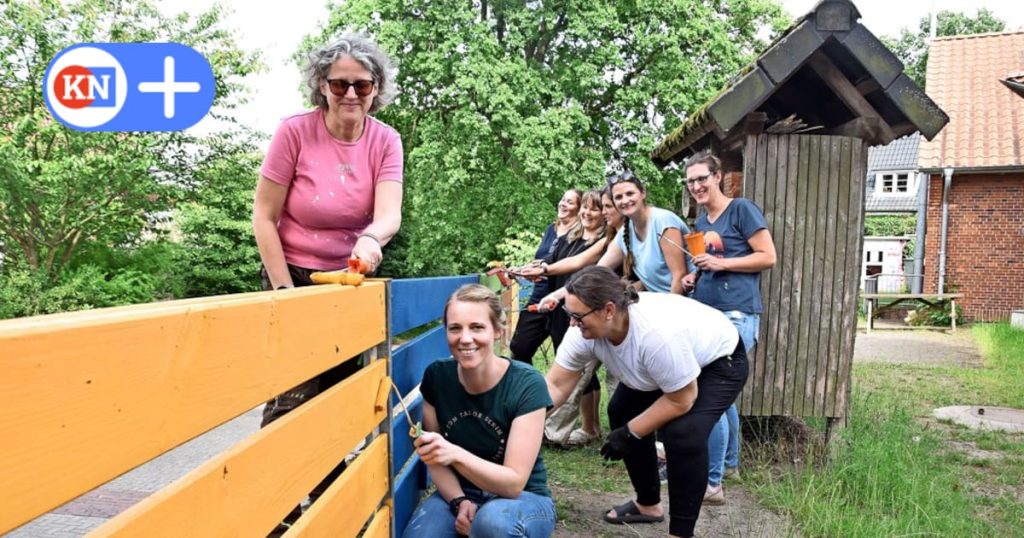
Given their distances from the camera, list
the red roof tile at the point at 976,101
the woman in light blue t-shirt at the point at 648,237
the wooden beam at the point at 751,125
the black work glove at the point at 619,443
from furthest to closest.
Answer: the red roof tile at the point at 976,101, the wooden beam at the point at 751,125, the woman in light blue t-shirt at the point at 648,237, the black work glove at the point at 619,443

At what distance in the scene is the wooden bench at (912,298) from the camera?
15020 mm

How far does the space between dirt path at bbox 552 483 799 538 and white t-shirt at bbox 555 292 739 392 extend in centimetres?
83

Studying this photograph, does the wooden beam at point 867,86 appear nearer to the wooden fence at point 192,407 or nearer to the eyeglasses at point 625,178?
the eyeglasses at point 625,178

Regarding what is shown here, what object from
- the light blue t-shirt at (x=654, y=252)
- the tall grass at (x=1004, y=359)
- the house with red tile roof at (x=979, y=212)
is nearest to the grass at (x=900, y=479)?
the light blue t-shirt at (x=654, y=252)

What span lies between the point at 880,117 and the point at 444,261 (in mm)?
14704

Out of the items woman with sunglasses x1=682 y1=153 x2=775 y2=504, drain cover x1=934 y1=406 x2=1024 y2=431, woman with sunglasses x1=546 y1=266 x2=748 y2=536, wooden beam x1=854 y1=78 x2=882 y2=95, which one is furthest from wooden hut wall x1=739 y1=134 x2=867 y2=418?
drain cover x1=934 y1=406 x2=1024 y2=431

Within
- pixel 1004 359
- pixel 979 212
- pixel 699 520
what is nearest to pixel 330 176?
pixel 699 520

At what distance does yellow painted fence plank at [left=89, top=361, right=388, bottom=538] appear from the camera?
98cm

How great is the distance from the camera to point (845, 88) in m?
4.97

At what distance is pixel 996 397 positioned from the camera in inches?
305

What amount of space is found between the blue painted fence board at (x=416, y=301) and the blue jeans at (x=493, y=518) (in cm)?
66

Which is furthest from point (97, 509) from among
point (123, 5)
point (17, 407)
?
point (123, 5)

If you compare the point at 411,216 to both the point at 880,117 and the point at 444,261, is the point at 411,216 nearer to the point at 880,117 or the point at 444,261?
the point at 444,261

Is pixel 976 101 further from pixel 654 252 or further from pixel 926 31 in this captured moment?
pixel 926 31
